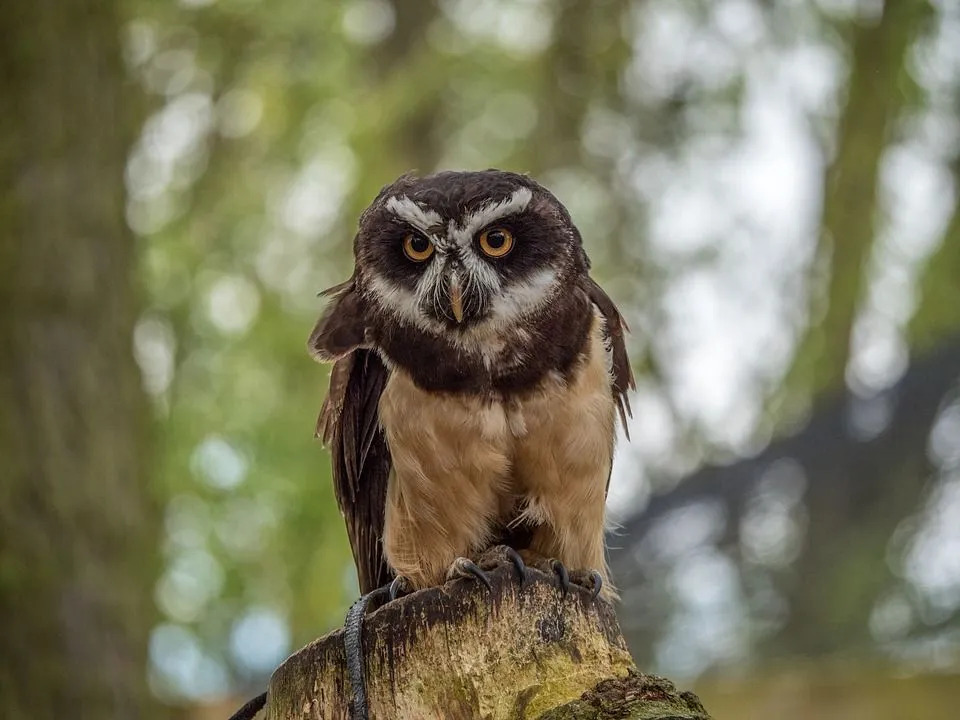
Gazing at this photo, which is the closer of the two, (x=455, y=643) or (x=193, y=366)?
(x=455, y=643)

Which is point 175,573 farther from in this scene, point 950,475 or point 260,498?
point 950,475

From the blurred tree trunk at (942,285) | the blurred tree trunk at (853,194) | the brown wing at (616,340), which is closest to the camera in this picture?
the brown wing at (616,340)

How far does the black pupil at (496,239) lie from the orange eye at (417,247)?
0.57 ft

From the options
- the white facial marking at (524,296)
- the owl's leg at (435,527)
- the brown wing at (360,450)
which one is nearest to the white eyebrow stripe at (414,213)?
the white facial marking at (524,296)

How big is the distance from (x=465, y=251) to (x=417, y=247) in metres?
0.17

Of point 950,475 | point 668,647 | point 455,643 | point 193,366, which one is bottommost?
point 455,643

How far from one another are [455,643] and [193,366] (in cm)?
586

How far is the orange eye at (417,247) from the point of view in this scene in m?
3.29

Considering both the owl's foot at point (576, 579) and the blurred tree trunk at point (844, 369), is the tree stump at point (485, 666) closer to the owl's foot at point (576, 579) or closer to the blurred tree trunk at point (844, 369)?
the owl's foot at point (576, 579)

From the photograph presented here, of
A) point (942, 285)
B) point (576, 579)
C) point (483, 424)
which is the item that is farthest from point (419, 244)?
point (942, 285)

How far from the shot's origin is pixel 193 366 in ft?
25.1

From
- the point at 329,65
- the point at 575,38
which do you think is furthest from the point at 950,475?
the point at 329,65

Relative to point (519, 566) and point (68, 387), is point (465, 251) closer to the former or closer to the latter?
point (519, 566)

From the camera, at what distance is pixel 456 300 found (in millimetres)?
3164
